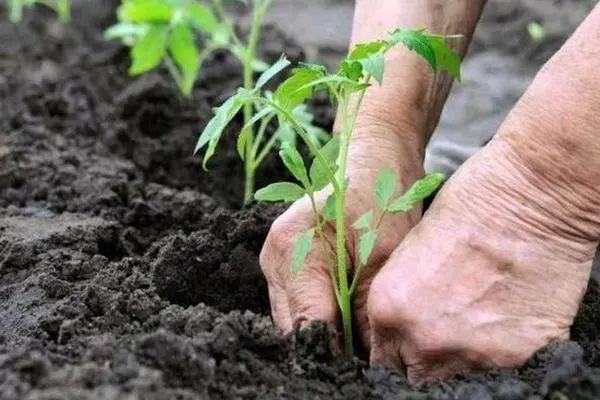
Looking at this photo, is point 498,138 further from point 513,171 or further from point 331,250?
point 331,250

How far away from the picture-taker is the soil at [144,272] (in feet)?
4.81

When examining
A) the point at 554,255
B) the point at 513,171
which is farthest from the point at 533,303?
the point at 513,171

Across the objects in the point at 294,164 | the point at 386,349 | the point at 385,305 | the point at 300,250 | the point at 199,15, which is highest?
the point at 199,15

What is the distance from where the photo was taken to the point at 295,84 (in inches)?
64.4

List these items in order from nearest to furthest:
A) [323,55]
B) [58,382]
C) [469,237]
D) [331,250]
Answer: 1. [58,382]
2. [469,237]
3. [331,250]
4. [323,55]

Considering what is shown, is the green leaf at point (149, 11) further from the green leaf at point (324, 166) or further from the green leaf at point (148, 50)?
the green leaf at point (324, 166)

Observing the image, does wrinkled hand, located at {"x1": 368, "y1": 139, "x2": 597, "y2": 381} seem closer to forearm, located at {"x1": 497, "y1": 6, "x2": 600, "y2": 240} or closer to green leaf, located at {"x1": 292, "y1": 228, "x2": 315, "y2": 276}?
forearm, located at {"x1": 497, "y1": 6, "x2": 600, "y2": 240}

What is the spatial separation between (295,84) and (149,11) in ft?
4.94

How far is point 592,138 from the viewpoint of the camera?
5.38ft

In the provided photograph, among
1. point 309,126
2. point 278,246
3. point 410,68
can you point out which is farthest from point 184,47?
point 278,246

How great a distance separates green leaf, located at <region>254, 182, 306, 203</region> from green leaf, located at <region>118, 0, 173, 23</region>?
1447 mm

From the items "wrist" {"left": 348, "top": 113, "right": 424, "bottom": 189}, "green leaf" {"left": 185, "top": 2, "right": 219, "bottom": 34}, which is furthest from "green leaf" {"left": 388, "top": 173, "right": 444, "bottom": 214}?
"green leaf" {"left": 185, "top": 2, "right": 219, "bottom": 34}

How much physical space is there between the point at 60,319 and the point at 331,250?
19.8 inches

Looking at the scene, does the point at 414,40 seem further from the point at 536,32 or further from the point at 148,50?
the point at 536,32
